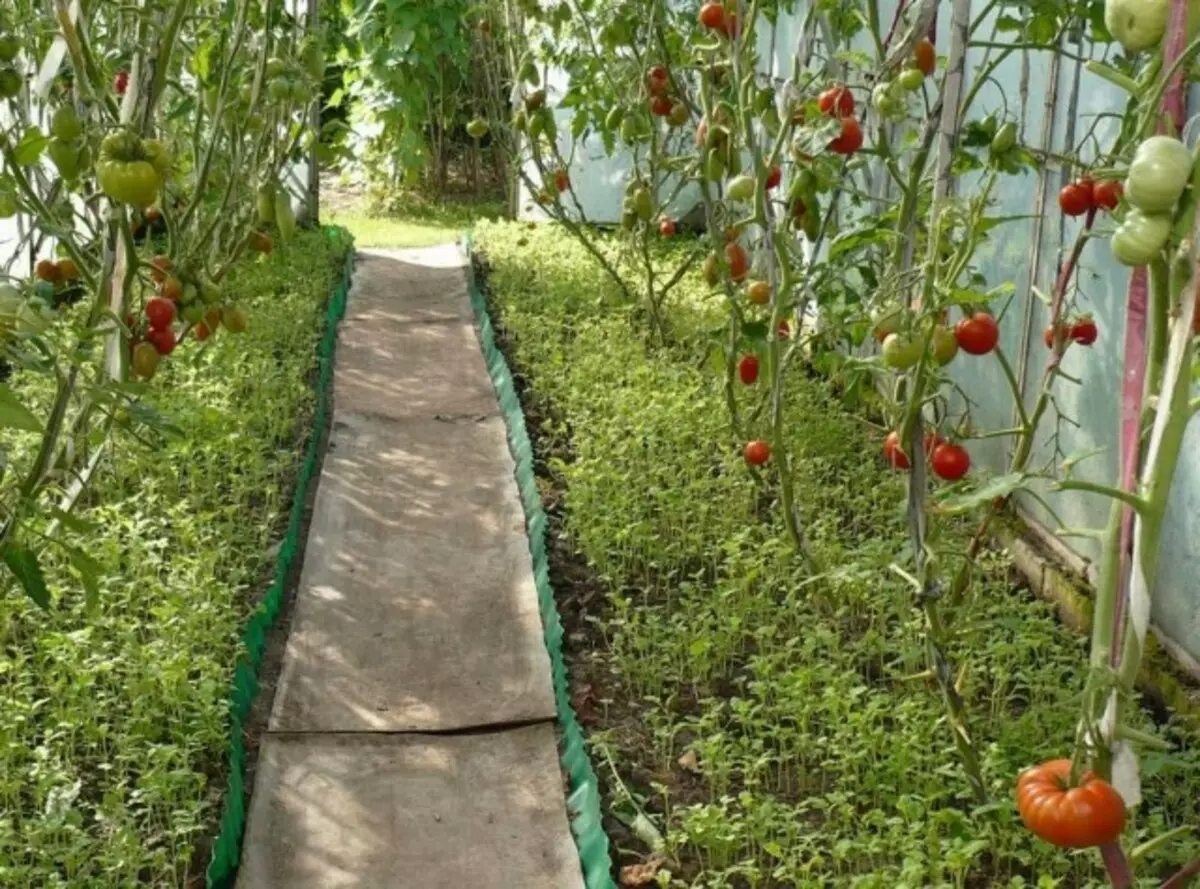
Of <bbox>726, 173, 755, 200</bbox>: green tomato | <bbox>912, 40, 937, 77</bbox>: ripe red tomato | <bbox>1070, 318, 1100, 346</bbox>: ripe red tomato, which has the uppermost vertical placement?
<bbox>912, 40, 937, 77</bbox>: ripe red tomato

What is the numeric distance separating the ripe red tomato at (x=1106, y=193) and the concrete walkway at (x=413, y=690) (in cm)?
147

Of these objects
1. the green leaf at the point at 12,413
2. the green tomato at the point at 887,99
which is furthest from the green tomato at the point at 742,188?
the green leaf at the point at 12,413

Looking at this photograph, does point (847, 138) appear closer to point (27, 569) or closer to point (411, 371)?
point (27, 569)

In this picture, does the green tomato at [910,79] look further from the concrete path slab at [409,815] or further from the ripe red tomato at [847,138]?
the concrete path slab at [409,815]

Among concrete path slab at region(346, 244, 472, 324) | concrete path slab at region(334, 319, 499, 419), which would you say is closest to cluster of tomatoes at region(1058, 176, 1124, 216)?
concrete path slab at region(334, 319, 499, 419)

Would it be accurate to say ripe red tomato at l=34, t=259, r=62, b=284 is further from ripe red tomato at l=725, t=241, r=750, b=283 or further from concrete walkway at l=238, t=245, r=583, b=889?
ripe red tomato at l=725, t=241, r=750, b=283

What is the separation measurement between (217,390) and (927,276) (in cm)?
296

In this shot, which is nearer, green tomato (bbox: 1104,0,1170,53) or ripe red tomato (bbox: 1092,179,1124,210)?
green tomato (bbox: 1104,0,1170,53)

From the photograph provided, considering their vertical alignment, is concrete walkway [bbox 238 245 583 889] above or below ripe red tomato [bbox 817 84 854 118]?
below

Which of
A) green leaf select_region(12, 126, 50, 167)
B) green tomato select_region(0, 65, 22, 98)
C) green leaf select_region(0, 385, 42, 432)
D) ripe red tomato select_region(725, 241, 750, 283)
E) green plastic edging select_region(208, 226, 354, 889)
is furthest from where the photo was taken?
ripe red tomato select_region(725, 241, 750, 283)

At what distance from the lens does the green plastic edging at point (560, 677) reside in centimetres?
266

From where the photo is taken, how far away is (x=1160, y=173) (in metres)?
1.40

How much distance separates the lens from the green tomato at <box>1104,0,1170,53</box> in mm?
1467

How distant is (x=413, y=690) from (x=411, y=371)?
287 cm
